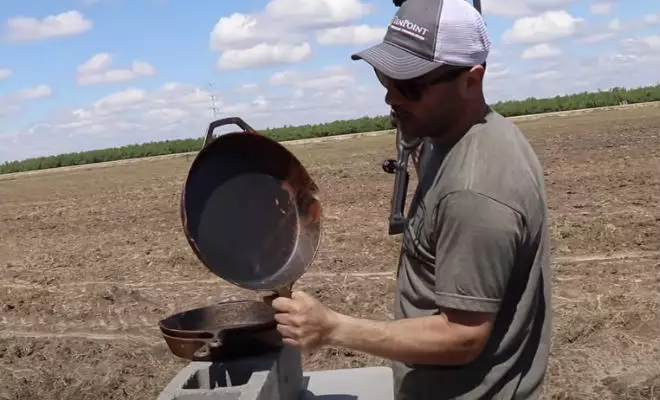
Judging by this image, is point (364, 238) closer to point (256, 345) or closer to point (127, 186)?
point (256, 345)

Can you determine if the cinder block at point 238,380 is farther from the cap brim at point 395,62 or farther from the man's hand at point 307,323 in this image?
the cap brim at point 395,62

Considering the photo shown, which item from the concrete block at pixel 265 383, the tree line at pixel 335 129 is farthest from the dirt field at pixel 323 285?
the tree line at pixel 335 129

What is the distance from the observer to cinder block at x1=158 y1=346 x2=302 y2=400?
350 cm

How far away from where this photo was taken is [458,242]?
1.91 meters

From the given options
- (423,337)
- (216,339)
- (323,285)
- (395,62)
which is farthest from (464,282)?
(323,285)

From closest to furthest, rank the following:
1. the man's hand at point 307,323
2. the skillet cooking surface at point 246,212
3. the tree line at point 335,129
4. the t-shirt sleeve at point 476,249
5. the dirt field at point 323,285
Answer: the t-shirt sleeve at point 476,249, the man's hand at point 307,323, the skillet cooking surface at point 246,212, the dirt field at point 323,285, the tree line at point 335,129

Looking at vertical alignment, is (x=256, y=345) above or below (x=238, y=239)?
below

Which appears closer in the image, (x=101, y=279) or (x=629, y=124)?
(x=101, y=279)

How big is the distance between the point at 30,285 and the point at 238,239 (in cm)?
721

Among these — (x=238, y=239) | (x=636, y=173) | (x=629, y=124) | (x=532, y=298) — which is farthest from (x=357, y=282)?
(x=629, y=124)

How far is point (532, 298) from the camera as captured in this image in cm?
210

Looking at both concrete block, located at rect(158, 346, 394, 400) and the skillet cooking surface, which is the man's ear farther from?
concrete block, located at rect(158, 346, 394, 400)

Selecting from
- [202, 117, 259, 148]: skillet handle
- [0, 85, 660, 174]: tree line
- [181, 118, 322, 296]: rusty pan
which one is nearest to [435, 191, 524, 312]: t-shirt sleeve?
[181, 118, 322, 296]: rusty pan

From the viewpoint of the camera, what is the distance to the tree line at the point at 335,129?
4831 centimetres
